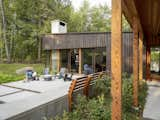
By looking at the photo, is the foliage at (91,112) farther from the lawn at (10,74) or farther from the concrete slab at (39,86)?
the lawn at (10,74)

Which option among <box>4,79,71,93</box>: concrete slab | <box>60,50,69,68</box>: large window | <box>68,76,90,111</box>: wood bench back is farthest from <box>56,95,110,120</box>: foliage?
<box>60,50,69,68</box>: large window

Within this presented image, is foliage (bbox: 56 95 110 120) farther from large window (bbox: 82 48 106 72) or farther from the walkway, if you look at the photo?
large window (bbox: 82 48 106 72)

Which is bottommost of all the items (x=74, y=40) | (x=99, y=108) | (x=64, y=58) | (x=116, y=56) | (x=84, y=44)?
(x=99, y=108)

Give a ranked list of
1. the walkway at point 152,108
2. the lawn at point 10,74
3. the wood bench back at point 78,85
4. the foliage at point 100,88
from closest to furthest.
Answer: the walkway at point 152,108 → the wood bench back at point 78,85 → the foliage at point 100,88 → the lawn at point 10,74

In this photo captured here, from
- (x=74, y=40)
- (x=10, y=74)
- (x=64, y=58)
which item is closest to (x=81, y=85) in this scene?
(x=74, y=40)

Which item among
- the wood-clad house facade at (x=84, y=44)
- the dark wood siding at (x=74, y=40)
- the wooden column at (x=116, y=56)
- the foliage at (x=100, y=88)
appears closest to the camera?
the wooden column at (x=116, y=56)

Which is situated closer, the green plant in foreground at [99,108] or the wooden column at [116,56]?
the wooden column at [116,56]

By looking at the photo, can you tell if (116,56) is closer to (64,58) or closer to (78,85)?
(78,85)

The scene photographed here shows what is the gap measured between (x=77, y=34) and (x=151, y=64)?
575 centimetres

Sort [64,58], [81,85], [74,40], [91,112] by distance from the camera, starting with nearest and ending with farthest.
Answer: [91,112], [81,85], [74,40], [64,58]

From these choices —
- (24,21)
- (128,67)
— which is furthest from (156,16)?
(24,21)

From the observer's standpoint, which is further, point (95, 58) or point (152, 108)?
point (95, 58)

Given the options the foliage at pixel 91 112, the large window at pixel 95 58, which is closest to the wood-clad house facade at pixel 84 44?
the large window at pixel 95 58

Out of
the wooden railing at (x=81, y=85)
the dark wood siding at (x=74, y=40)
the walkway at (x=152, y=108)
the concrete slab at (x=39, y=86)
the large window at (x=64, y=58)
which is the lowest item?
the walkway at (x=152, y=108)
